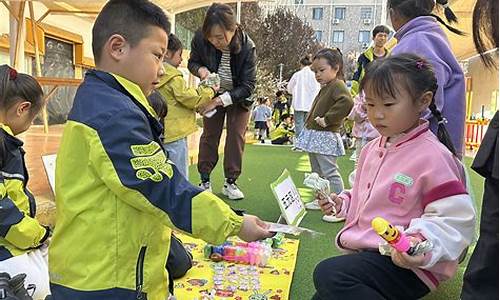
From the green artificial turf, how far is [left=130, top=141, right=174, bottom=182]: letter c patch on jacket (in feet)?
4.01

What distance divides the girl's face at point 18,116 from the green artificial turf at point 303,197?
4.50ft

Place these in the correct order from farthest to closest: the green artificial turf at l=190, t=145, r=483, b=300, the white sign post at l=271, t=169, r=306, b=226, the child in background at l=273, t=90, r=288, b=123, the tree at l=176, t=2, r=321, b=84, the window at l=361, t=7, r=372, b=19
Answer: the window at l=361, t=7, r=372, b=19
the tree at l=176, t=2, r=321, b=84
the child in background at l=273, t=90, r=288, b=123
the white sign post at l=271, t=169, r=306, b=226
the green artificial turf at l=190, t=145, r=483, b=300

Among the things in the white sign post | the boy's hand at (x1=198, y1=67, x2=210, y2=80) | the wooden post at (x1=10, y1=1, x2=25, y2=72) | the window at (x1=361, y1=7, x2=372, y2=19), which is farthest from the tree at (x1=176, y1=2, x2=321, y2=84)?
the white sign post

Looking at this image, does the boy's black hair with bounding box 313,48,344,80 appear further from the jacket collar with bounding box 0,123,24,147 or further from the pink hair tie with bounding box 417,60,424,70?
the jacket collar with bounding box 0,123,24,147

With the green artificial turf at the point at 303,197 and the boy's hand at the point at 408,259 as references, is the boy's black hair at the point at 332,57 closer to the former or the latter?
the green artificial turf at the point at 303,197

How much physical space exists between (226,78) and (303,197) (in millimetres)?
1280

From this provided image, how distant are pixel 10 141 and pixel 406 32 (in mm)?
1715

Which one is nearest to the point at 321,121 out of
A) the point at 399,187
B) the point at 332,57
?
the point at 332,57

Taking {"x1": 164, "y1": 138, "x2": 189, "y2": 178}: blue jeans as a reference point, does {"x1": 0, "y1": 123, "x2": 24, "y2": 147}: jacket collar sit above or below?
above

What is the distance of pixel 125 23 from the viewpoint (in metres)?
1.46

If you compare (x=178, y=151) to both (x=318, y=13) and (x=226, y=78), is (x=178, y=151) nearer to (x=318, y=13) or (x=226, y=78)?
(x=226, y=78)

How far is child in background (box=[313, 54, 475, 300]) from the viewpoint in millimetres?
1593

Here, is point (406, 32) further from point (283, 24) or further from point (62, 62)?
point (283, 24)

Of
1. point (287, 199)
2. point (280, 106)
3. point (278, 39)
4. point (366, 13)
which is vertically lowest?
point (280, 106)
